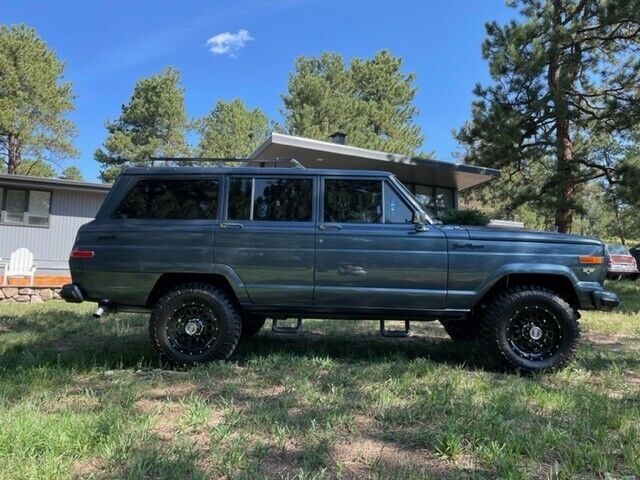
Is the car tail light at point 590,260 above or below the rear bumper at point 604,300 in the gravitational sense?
above

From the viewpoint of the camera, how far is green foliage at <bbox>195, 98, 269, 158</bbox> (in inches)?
1480

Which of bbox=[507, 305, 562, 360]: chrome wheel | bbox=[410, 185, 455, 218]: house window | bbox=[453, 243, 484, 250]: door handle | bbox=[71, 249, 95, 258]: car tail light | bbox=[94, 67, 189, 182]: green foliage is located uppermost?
bbox=[94, 67, 189, 182]: green foliage

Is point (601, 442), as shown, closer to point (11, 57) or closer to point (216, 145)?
point (11, 57)

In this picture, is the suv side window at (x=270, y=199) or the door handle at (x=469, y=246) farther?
the suv side window at (x=270, y=199)

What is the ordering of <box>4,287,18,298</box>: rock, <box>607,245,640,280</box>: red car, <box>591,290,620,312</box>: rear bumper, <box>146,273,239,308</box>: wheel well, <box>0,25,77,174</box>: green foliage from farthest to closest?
<box>0,25,77,174</box>: green foliage
<box>607,245,640,280</box>: red car
<box>4,287,18,298</box>: rock
<box>146,273,239,308</box>: wheel well
<box>591,290,620,312</box>: rear bumper

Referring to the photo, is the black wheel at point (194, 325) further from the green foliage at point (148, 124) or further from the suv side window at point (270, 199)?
the green foliage at point (148, 124)

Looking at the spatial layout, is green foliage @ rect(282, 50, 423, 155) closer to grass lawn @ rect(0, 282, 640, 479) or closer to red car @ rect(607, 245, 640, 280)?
red car @ rect(607, 245, 640, 280)

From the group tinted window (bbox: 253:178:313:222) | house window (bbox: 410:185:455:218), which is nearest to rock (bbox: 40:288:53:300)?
house window (bbox: 410:185:455:218)

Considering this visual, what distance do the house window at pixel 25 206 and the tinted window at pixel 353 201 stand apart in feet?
46.3

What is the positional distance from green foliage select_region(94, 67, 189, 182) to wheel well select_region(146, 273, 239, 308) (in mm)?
28926

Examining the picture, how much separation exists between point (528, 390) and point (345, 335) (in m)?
3.12

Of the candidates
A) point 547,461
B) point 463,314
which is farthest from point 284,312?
point 547,461

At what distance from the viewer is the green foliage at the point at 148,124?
108ft

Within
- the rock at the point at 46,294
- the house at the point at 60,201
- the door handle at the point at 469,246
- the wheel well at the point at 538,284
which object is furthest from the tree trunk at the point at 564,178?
the rock at the point at 46,294
